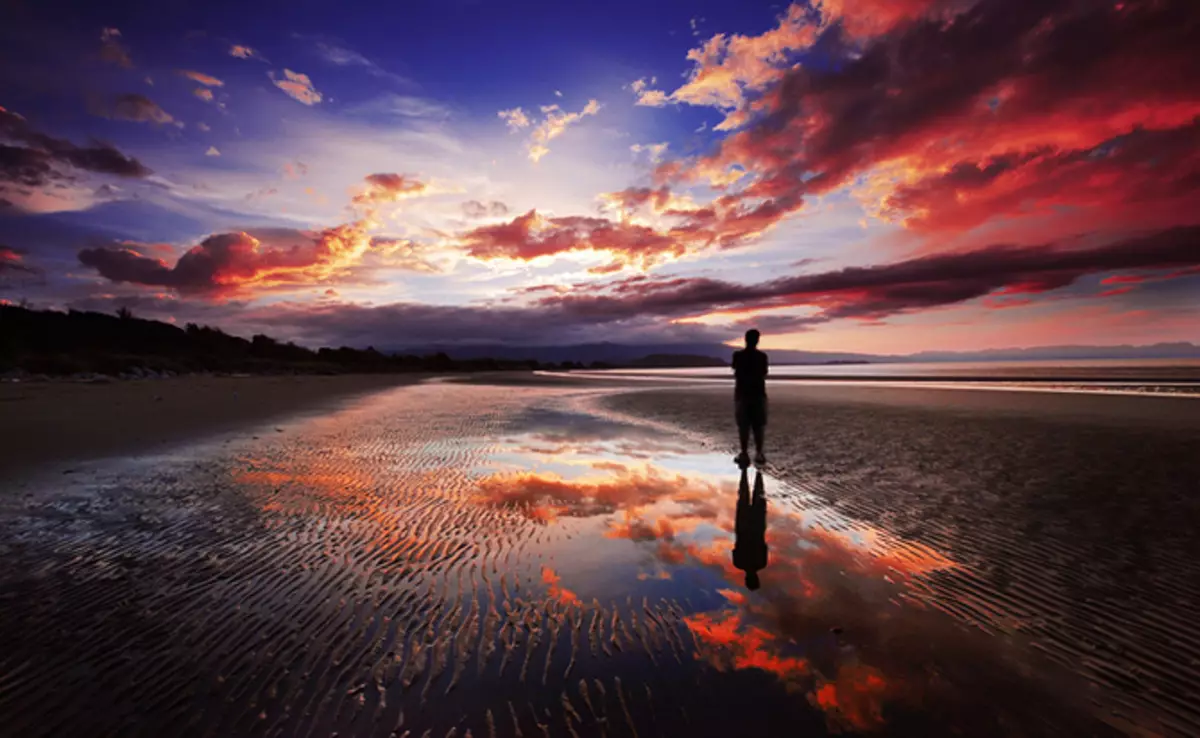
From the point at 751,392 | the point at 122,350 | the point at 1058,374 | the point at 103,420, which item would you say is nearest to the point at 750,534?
the point at 751,392

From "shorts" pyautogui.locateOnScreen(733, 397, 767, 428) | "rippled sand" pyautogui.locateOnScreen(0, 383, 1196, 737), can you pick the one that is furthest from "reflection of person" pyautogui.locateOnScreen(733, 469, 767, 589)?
"shorts" pyautogui.locateOnScreen(733, 397, 767, 428)

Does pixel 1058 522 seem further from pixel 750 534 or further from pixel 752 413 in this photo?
pixel 752 413

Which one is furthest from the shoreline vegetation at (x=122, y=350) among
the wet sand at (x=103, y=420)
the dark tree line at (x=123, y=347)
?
the wet sand at (x=103, y=420)

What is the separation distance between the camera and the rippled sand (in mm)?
2980

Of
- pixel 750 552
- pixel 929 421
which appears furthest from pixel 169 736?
pixel 929 421

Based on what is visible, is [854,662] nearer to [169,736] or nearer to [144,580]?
[169,736]

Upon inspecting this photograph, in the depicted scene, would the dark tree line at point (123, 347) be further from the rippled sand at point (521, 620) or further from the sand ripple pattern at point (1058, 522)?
the sand ripple pattern at point (1058, 522)

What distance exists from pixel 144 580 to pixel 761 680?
6.02 meters

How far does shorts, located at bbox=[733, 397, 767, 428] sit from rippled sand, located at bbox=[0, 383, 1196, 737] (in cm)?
274

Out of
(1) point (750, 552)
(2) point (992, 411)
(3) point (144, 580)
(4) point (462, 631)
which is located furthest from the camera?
(2) point (992, 411)

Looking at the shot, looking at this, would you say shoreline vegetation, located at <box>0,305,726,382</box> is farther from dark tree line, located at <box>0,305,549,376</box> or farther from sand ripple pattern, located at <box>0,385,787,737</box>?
sand ripple pattern, located at <box>0,385,787,737</box>

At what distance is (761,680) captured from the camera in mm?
3277

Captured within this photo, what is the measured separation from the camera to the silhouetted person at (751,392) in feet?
36.1

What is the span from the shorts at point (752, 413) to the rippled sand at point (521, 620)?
9.00 feet
